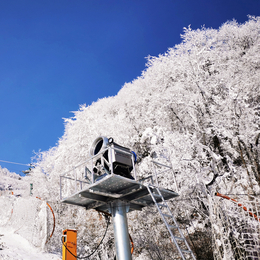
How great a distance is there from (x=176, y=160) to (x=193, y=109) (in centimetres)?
515

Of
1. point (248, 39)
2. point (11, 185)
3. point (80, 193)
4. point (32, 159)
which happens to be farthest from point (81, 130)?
point (11, 185)

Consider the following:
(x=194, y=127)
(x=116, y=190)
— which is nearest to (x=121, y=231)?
(x=116, y=190)

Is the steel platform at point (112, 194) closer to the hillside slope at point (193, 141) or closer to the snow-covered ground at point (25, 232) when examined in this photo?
the hillside slope at point (193, 141)

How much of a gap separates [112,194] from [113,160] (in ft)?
4.73

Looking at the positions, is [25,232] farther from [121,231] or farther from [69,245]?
[121,231]

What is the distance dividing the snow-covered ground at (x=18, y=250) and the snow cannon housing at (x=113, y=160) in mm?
5533

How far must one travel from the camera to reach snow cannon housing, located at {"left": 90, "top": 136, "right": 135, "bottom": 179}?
29.1 feet

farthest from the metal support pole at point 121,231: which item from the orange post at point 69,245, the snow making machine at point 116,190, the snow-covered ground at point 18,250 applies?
the snow-covered ground at point 18,250

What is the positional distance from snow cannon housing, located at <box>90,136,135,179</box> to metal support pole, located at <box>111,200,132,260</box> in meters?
1.33

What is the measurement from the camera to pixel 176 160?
1444 cm

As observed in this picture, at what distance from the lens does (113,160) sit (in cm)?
881

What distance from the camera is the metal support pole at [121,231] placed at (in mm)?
8617

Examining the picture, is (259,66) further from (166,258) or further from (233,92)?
(166,258)

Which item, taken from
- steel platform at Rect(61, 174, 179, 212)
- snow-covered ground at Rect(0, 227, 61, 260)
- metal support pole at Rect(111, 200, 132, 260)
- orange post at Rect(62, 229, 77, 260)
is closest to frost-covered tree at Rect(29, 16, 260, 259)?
steel platform at Rect(61, 174, 179, 212)
